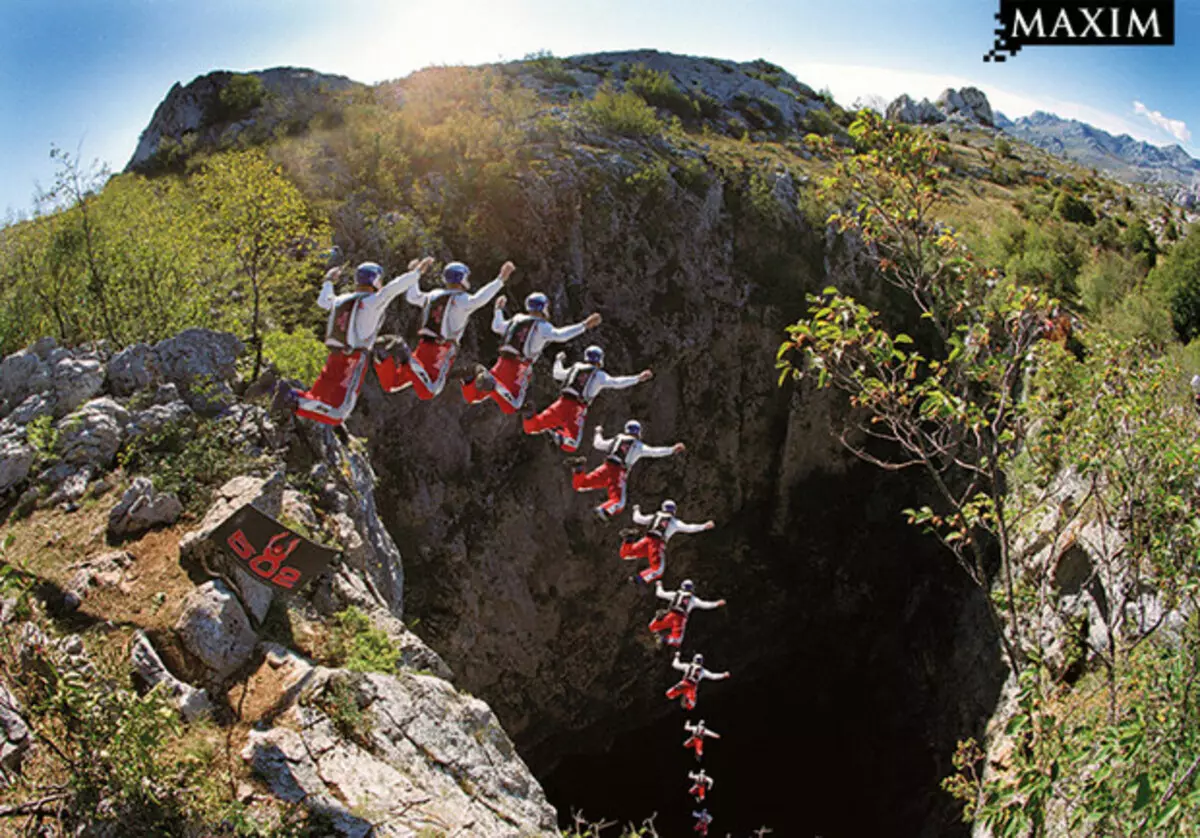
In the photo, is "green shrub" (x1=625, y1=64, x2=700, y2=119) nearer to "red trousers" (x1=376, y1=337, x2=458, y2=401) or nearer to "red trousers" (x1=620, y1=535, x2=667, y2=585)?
"red trousers" (x1=620, y1=535, x2=667, y2=585)

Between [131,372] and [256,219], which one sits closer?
[131,372]

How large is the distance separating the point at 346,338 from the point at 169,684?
4.76 m

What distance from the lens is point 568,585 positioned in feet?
80.5

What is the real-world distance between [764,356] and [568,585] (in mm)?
11112

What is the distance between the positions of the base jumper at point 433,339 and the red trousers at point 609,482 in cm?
375

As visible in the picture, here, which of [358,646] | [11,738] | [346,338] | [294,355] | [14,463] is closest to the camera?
[11,738]

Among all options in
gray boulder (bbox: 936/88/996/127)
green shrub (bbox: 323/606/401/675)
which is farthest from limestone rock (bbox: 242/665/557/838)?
gray boulder (bbox: 936/88/996/127)

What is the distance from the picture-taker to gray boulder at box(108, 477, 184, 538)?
10727mm

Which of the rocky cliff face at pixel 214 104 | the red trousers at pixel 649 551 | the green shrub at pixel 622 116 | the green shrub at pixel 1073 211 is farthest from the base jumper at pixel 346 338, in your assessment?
the green shrub at pixel 1073 211

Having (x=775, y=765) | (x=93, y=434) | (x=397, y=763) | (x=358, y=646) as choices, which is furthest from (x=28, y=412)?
(x=775, y=765)

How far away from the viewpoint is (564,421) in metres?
11.8

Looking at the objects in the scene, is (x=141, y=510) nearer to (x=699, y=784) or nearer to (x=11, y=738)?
(x=11, y=738)

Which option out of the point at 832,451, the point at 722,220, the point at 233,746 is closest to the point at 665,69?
the point at 722,220

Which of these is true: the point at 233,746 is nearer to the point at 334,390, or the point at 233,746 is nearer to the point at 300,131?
the point at 334,390
